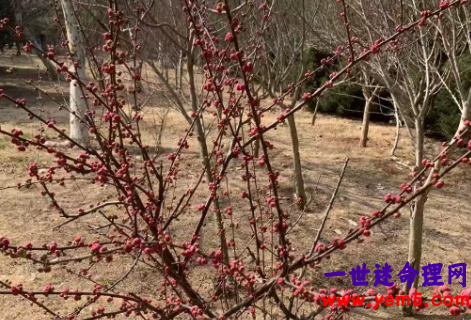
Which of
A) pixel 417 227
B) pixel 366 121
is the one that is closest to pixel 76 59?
pixel 366 121

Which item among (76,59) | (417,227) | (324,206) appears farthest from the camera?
(76,59)

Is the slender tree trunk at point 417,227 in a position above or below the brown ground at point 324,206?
above

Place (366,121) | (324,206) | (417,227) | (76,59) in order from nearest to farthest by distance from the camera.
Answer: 1. (417,227)
2. (324,206)
3. (76,59)
4. (366,121)

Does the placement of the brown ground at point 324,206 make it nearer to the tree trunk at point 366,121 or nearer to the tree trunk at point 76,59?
the tree trunk at point 366,121

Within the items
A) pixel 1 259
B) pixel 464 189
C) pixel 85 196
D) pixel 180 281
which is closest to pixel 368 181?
pixel 464 189

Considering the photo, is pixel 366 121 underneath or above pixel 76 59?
underneath

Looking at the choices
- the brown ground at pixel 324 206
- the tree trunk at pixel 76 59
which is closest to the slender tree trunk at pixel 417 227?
the brown ground at pixel 324 206

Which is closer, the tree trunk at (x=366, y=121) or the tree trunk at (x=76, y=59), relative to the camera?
the tree trunk at (x=76, y=59)

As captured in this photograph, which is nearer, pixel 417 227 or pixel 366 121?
pixel 417 227

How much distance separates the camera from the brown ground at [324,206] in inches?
165

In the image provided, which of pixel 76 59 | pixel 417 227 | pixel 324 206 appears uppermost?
pixel 76 59

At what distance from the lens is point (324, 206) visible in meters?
6.02

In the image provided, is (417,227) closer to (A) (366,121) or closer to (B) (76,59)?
(A) (366,121)

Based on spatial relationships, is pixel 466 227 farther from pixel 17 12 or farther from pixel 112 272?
pixel 17 12
